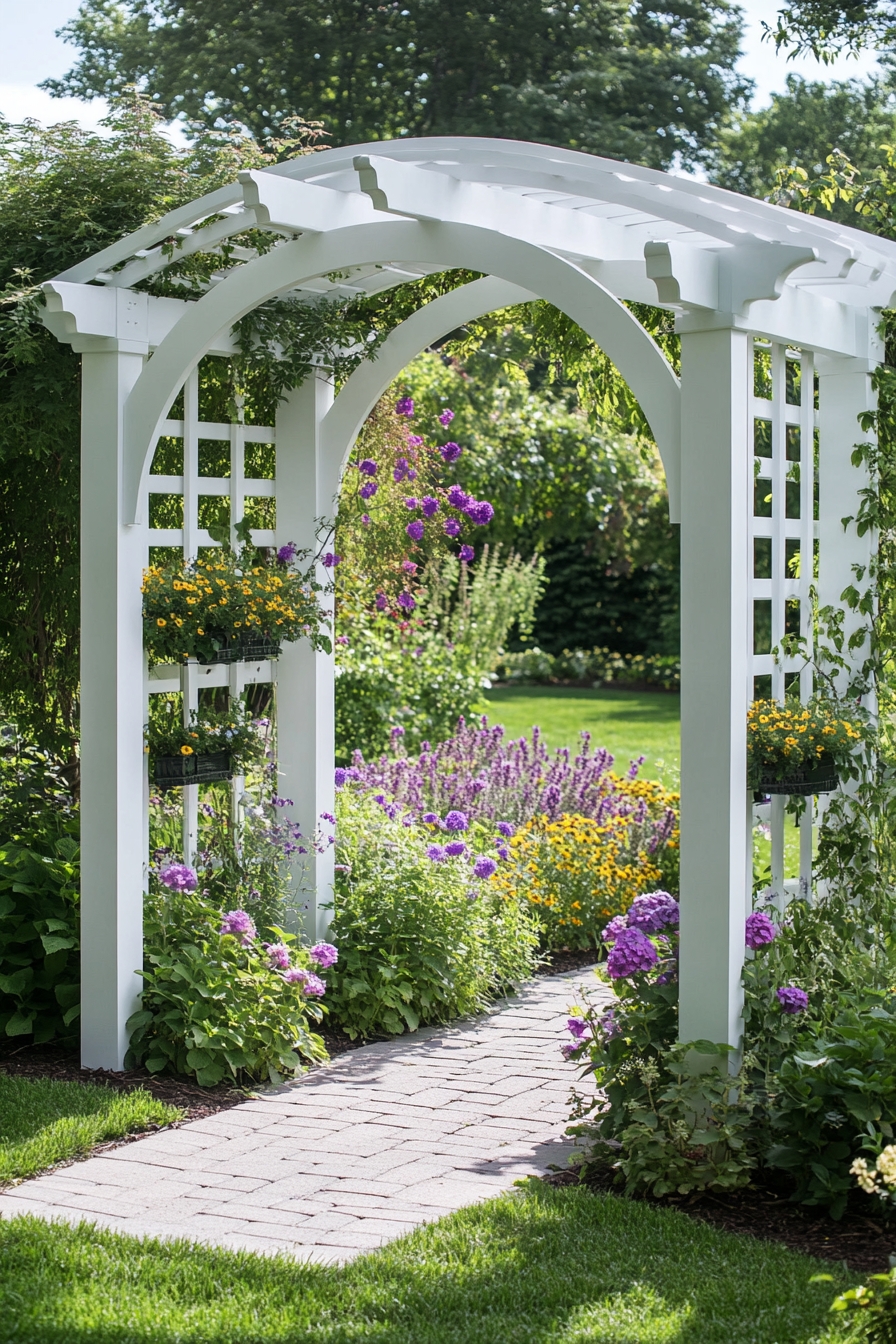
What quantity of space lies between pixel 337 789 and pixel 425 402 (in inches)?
172

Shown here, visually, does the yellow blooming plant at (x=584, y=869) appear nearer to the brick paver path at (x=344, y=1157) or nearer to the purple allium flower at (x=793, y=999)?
the brick paver path at (x=344, y=1157)

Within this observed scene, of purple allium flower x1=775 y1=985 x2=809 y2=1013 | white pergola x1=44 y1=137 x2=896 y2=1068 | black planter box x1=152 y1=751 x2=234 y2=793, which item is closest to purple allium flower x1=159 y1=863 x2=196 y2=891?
white pergola x1=44 y1=137 x2=896 y2=1068

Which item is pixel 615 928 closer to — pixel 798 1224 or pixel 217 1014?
pixel 798 1224

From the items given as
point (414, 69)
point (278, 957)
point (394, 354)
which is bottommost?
point (278, 957)

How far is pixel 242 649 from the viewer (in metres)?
4.60

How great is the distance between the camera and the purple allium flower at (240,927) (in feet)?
14.6

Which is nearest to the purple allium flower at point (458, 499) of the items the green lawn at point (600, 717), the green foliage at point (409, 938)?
the green foliage at point (409, 938)

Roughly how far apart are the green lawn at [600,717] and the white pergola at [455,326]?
21.8 feet

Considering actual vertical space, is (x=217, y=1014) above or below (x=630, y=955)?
below

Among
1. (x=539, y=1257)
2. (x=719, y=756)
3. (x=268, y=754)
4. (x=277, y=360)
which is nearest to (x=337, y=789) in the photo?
Answer: (x=268, y=754)

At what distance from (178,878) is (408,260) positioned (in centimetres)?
199

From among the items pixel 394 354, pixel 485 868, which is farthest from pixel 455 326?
pixel 485 868

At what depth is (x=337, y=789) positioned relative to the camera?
6117mm

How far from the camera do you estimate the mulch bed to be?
10.2 feet
